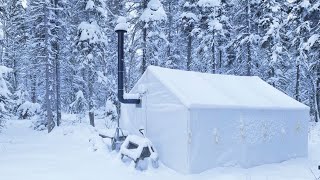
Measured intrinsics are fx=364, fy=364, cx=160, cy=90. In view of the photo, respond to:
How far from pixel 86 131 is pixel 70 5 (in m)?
10.2

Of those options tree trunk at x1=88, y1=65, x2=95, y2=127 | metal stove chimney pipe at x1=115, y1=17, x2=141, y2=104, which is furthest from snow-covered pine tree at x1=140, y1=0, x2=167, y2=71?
metal stove chimney pipe at x1=115, y1=17, x2=141, y2=104

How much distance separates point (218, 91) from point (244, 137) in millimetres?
2186

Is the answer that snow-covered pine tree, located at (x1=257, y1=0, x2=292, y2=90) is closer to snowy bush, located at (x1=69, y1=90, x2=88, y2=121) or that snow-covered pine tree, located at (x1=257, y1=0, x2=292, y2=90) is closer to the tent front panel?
the tent front panel

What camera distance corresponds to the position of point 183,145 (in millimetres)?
11945

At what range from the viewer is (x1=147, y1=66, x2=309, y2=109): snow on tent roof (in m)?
12.7

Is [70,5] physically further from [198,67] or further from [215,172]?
[215,172]

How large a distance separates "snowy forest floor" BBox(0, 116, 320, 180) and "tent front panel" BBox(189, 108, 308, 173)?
0.36 m

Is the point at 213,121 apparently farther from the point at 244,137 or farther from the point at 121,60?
the point at 121,60

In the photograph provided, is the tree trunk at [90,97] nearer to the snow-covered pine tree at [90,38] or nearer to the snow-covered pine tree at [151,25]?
the snow-covered pine tree at [90,38]

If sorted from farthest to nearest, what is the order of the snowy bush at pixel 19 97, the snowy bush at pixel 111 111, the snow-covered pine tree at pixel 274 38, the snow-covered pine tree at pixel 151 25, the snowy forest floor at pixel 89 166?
the snowy bush at pixel 19 97 → the snowy bush at pixel 111 111 → the snow-covered pine tree at pixel 274 38 → the snow-covered pine tree at pixel 151 25 → the snowy forest floor at pixel 89 166

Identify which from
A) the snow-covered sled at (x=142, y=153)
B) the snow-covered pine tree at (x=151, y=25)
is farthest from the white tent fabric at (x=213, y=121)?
the snow-covered pine tree at (x=151, y=25)

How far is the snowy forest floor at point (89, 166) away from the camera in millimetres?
11555

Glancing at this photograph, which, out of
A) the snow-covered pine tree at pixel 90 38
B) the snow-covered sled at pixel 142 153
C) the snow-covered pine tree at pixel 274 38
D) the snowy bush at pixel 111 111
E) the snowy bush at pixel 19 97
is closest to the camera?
the snow-covered sled at pixel 142 153

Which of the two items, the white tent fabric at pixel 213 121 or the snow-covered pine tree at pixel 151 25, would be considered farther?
the snow-covered pine tree at pixel 151 25
